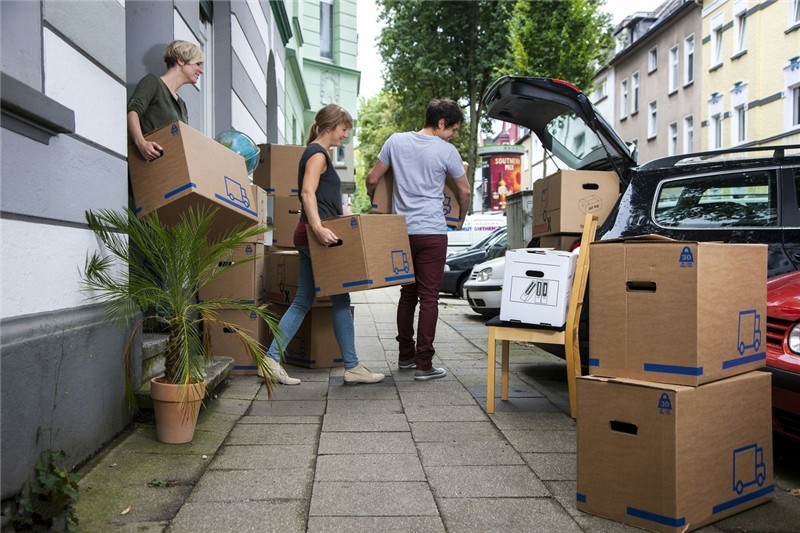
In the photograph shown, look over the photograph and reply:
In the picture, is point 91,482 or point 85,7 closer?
point 91,482

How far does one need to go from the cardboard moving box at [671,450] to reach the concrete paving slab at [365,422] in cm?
148

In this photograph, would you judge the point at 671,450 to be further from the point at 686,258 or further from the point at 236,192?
the point at 236,192

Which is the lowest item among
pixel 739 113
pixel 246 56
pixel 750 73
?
pixel 246 56

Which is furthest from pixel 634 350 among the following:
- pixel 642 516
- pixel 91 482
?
pixel 91 482

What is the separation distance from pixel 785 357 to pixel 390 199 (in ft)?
10.4

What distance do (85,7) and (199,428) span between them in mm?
2248

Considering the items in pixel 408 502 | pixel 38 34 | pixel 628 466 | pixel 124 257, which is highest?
pixel 38 34

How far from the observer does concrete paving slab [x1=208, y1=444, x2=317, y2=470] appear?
351cm

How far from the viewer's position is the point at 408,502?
3053 mm

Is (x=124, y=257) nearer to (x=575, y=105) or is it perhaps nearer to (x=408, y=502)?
(x=408, y=502)

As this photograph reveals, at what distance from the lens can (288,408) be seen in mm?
4707

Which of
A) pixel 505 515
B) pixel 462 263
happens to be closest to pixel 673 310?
pixel 505 515

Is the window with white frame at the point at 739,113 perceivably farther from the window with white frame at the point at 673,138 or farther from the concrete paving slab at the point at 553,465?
the concrete paving slab at the point at 553,465

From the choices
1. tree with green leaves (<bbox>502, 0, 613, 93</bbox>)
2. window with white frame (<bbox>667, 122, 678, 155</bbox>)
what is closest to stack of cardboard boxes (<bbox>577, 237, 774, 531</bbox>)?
tree with green leaves (<bbox>502, 0, 613, 93</bbox>)
